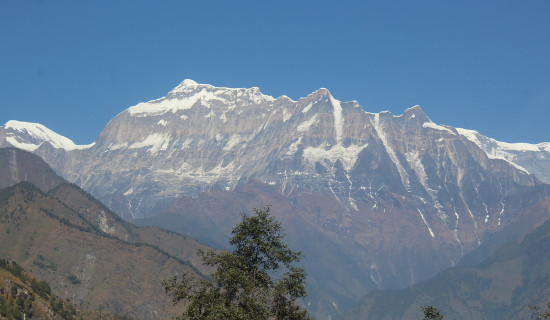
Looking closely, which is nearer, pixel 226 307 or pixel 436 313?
pixel 226 307

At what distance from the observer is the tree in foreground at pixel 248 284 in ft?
286

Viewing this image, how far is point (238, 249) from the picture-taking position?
309 ft

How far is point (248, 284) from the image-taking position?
89.0 meters

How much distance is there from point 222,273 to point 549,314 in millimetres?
40857

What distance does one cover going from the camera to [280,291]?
8981 centimetres

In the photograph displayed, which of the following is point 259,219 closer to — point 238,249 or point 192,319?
point 238,249

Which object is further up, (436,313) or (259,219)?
(259,219)

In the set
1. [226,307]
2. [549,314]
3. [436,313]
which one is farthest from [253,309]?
[549,314]

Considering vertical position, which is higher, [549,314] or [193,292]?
[549,314]

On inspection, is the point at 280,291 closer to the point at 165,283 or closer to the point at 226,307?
the point at 226,307

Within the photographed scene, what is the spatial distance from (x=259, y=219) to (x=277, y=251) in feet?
15.0

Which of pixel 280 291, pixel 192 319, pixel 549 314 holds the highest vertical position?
pixel 549 314

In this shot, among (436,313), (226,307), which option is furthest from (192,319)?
(436,313)

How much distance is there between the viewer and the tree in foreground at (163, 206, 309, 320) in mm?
87125
